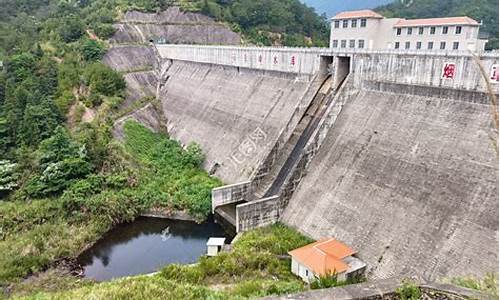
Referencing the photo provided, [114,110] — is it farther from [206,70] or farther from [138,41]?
[138,41]

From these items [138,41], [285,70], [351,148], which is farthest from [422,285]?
[138,41]

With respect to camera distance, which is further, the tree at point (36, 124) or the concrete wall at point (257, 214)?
the tree at point (36, 124)

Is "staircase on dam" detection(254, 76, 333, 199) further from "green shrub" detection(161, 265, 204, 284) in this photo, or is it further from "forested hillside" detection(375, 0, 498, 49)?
"forested hillside" detection(375, 0, 498, 49)

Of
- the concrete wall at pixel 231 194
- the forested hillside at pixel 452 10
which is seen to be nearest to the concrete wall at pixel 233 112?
the concrete wall at pixel 231 194

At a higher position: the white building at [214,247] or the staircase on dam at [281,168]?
the staircase on dam at [281,168]

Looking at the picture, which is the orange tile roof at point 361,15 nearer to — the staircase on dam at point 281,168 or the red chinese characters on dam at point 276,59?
the red chinese characters on dam at point 276,59
